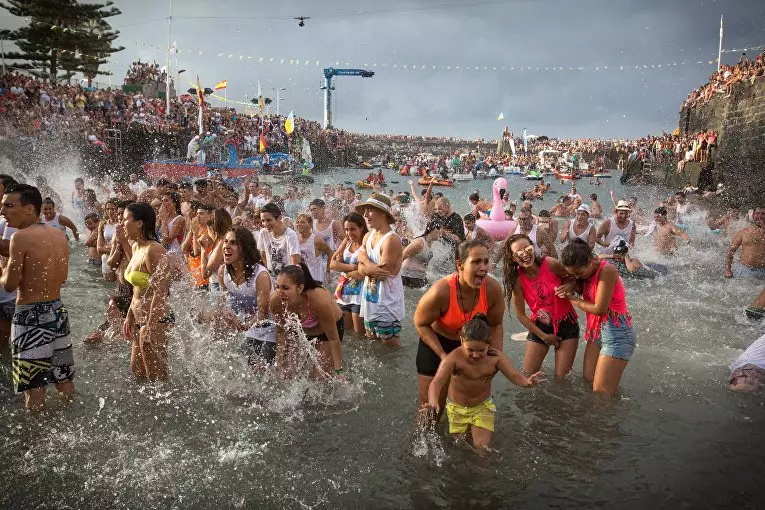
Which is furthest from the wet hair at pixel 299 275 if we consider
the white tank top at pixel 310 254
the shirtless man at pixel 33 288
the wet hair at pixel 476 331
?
the white tank top at pixel 310 254

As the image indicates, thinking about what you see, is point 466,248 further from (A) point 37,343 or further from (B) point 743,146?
(B) point 743,146

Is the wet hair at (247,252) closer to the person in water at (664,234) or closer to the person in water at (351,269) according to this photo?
the person in water at (351,269)

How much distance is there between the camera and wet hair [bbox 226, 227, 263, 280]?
450 centimetres

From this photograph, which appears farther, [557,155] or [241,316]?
[557,155]

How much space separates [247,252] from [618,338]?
3.11 meters

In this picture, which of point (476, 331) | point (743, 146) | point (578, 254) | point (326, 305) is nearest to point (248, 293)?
point (326, 305)

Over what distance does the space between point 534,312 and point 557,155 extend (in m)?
78.7

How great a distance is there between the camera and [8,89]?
19.8 meters

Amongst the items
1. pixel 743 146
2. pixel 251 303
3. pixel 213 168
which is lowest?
pixel 251 303

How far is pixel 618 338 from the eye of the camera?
14.5ft

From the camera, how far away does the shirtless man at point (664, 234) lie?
10.7 m

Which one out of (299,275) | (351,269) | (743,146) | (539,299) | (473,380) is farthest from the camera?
(743,146)

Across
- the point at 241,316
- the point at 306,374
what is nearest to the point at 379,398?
the point at 306,374

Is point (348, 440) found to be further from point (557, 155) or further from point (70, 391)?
point (557, 155)
